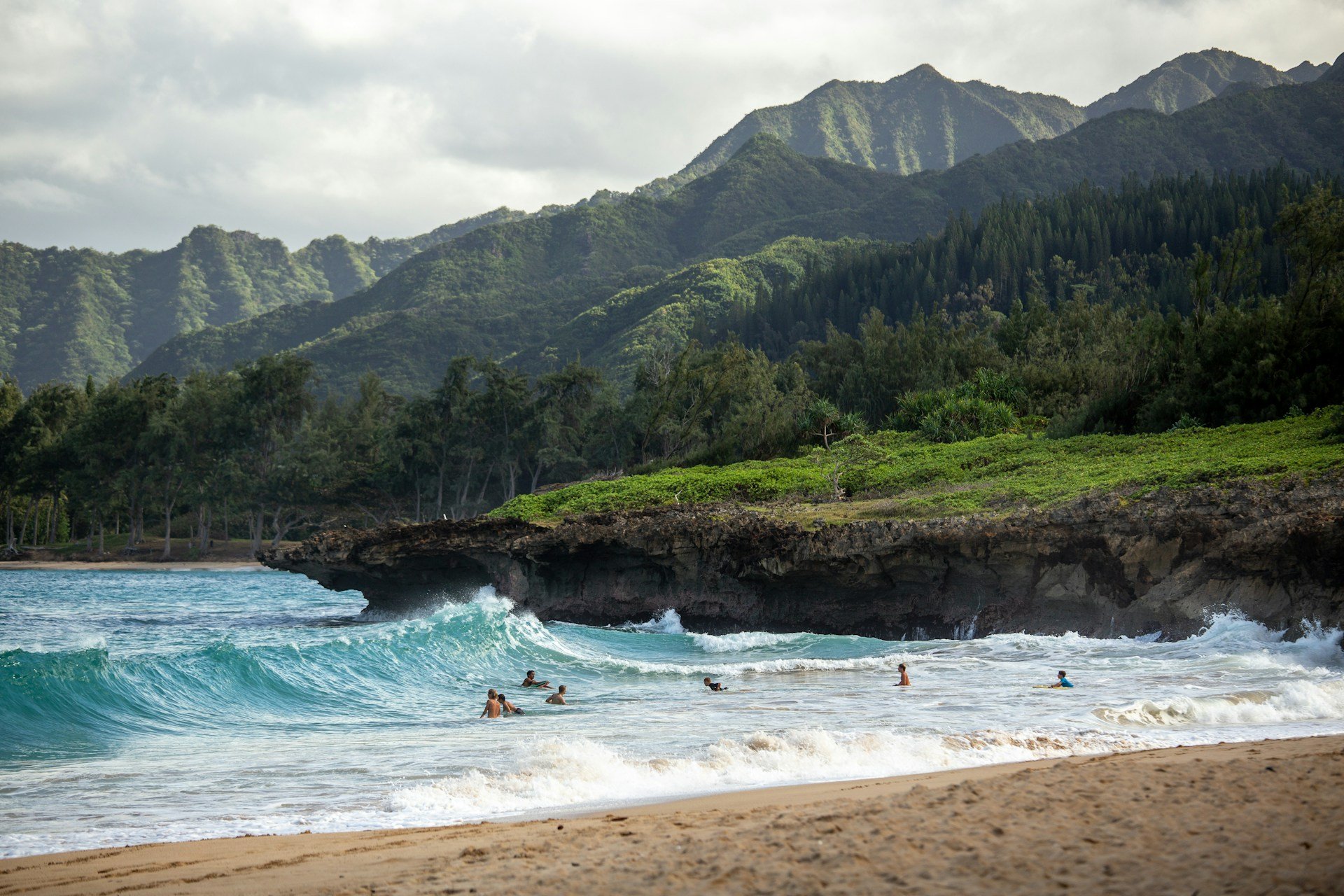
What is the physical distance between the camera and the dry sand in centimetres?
555

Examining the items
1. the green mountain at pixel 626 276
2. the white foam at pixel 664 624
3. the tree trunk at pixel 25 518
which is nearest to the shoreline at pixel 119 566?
the tree trunk at pixel 25 518

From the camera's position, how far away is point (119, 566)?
216 feet

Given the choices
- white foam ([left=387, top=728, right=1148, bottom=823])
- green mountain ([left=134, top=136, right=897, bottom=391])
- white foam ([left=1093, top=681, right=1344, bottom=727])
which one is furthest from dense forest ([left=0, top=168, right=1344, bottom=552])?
green mountain ([left=134, top=136, right=897, bottom=391])

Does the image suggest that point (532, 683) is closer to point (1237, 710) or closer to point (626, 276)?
point (1237, 710)

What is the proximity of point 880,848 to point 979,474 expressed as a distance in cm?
2380

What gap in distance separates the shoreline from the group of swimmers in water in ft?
183

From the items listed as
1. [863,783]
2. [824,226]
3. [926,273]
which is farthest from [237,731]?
[824,226]

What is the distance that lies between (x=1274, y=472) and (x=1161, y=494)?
8.52 feet

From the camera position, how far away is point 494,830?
817 cm

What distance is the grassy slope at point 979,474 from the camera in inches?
890

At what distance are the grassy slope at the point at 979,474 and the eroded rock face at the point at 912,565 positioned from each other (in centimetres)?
166

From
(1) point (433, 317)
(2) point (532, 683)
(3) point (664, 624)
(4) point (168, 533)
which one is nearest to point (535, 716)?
(2) point (532, 683)

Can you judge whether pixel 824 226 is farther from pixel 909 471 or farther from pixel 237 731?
pixel 237 731

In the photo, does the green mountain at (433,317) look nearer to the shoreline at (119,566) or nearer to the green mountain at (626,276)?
the green mountain at (626,276)
